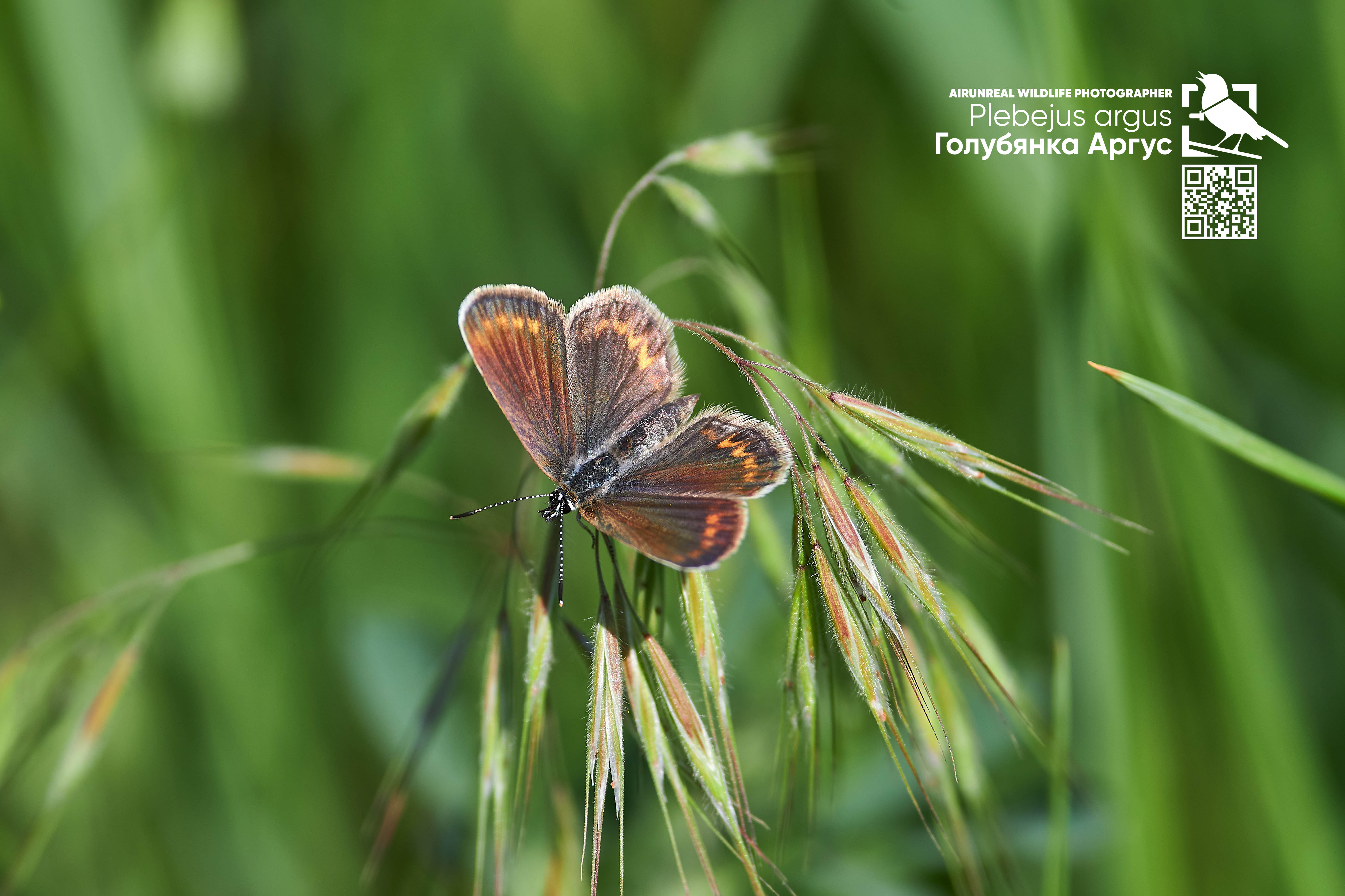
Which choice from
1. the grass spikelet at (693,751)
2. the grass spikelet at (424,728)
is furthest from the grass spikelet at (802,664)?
the grass spikelet at (424,728)

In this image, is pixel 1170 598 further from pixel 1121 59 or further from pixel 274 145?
pixel 274 145

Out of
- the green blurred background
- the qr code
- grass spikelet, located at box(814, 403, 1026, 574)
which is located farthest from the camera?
the qr code

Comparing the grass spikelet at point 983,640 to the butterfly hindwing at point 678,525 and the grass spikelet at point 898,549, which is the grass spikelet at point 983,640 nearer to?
the grass spikelet at point 898,549

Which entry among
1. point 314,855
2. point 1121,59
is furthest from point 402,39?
point 314,855

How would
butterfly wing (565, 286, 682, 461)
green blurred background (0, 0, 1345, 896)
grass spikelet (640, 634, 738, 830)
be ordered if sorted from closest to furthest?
1. grass spikelet (640, 634, 738, 830)
2. butterfly wing (565, 286, 682, 461)
3. green blurred background (0, 0, 1345, 896)

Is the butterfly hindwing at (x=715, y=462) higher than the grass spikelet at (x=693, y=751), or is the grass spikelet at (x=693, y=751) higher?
the butterfly hindwing at (x=715, y=462)

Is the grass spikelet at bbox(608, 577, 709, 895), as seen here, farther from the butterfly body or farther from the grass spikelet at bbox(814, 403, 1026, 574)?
the grass spikelet at bbox(814, 403, 1026, 574)

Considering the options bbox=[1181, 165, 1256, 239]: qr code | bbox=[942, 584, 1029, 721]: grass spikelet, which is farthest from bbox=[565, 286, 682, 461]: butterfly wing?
bbox=[1181, 165, 1256, 239]: qr code
